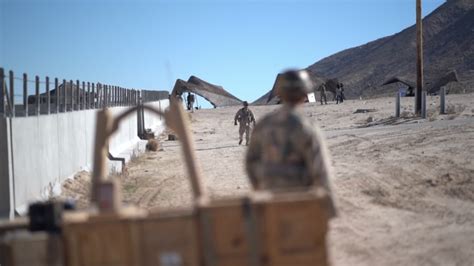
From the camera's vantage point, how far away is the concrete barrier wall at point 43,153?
32.4ft

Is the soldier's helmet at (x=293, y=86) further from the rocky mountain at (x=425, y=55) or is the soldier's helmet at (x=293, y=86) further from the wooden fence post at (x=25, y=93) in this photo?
the rocky mountain at (x=425, y=55)

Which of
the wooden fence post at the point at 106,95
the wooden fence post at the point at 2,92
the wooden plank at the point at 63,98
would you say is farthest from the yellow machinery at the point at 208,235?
the wooden fence post at the point at 106,95

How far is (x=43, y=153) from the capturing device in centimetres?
1181

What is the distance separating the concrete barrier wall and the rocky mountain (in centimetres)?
6622

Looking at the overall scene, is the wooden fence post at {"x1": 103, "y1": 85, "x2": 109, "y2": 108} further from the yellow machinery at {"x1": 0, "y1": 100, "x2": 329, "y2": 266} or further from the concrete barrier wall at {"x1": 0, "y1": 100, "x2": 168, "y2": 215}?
the yellow machinery at {"x1": 0, "y1": 100, "x2": 329, "y2": 266}

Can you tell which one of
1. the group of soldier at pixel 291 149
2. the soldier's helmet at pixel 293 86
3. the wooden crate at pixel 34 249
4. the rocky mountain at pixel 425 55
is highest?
the rocky mountain at pixel 425 55

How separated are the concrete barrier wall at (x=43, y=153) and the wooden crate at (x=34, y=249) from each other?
4565 millimetres

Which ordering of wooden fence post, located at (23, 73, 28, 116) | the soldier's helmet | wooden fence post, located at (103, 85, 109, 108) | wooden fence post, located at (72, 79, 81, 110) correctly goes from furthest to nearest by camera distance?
1. wooden fence post, located at (103, 85, 109, 108)
2. wooden fence post, located at (72, 79, 81, 110)
3. wooden fence post, located at (23, 73, 28, 116)
4. the soldier's helmet

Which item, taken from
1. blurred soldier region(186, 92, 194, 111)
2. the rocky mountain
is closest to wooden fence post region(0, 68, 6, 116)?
blurred soldier region(186, 92, 194, 111)

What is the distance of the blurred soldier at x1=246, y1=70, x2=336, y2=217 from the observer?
5.17m

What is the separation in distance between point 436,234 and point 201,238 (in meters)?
5.39

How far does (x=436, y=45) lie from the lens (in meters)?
102

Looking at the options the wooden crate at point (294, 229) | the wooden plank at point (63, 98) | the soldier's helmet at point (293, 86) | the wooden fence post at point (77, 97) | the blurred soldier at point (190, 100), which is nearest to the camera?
the wooden crate at point (294, 229)

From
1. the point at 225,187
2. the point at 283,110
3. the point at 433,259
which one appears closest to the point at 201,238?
the point at 283,110
